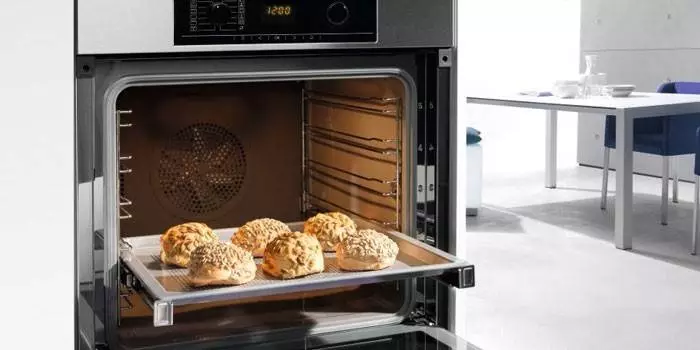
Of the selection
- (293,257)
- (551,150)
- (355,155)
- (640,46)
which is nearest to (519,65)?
(640,46)

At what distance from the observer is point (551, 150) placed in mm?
7027

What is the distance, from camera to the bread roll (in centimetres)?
163

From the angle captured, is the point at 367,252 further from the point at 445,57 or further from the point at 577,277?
the point at 577,277

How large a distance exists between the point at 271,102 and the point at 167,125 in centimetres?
22

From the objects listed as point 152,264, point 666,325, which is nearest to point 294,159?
point 152,264

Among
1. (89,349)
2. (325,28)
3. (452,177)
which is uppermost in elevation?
(325,28)

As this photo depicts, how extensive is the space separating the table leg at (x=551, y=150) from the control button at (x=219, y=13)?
544 cm

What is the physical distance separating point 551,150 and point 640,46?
1.39m

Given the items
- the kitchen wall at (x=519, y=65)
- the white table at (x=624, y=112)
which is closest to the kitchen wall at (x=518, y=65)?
the kitchen wall at (x=519, y=65)

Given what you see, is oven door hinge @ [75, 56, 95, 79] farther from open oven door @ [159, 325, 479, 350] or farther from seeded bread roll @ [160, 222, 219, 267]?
open oven door @ [159, 325, 479, 350]

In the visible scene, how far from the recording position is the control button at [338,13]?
5.47 ft

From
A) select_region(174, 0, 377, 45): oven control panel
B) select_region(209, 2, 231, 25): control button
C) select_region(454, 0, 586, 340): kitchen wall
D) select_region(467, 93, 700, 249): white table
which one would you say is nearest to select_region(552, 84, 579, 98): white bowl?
select_region(467, 93, 700, 249): white table

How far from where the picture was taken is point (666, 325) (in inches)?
149
